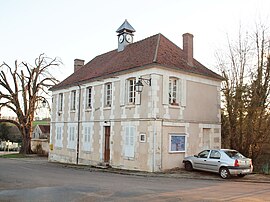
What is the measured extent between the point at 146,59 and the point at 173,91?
256 cm

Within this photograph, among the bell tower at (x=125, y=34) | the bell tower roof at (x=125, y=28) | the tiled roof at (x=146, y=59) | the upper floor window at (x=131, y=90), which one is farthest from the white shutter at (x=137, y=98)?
the bell tower roof at (x=125, y=28)

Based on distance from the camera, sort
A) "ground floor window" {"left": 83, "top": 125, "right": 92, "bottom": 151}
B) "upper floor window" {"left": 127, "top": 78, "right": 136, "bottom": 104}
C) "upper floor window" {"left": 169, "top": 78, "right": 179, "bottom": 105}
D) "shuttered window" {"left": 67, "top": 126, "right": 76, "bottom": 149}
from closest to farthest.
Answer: "upper floor window" {"left": 169, "top": 78, "right": 179, "bottom": 105}, "upper floor window" {"left": 127, "top": 78, "right": 136, "bottom": 104}, "ground floor window" {"left": 83, "top": 125, "right": 92, "bottom": 151}, "shuttered window" {"left": 67, "top": 126, "right": 76, "bottom": 149}

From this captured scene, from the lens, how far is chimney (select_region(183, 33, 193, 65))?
70.1 feet

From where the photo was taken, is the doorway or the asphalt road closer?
the asphalt road

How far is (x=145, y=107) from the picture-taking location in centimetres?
1886

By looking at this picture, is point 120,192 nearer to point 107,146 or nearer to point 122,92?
point 122,92

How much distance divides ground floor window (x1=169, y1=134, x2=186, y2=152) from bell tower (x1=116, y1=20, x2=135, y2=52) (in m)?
9.35

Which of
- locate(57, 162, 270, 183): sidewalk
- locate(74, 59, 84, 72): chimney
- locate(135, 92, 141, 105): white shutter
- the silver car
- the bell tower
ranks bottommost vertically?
locate(57, 162, 270, 183): sidewalk

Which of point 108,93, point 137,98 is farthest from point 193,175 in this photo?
point 108,93

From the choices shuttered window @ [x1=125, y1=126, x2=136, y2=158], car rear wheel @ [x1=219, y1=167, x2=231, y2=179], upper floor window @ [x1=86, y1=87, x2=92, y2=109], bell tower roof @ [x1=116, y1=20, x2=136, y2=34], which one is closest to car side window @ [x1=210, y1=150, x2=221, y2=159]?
car rear wheel @ [x1=219, y1=167, x2=231, y2=179]

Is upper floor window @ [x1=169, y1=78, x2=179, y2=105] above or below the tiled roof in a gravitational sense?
below

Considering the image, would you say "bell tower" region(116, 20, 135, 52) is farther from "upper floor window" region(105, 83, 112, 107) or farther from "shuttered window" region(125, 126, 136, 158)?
"shuttered window" region(125, 126, 136, 158)

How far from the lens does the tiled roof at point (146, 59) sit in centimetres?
1960

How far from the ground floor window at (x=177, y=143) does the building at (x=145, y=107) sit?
6 centimetres
